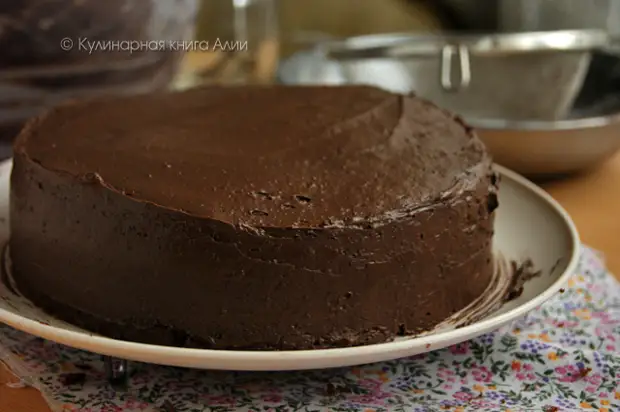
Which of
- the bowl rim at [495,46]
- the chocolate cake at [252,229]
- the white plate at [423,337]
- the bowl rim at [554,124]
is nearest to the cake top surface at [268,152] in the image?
the chocolate cake at [252,229]

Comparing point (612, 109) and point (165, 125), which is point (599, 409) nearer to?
point (165, 125)

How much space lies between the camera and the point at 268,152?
0.97 metres

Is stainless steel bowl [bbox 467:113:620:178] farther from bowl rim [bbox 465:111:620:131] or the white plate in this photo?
the white plate

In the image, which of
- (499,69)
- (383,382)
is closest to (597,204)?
(499,69)

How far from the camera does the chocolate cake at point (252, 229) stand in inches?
33.4

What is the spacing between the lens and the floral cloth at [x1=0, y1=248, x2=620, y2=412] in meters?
0.85

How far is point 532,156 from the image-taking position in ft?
4.76

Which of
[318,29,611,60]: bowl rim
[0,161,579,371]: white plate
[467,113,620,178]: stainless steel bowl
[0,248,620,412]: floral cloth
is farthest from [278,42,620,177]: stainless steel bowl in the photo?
[0,248,620,412]: floral cloth

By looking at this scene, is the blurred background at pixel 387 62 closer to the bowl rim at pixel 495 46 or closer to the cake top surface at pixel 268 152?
the bowl rim at pixel 495 46

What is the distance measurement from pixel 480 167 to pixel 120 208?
0.45 meters

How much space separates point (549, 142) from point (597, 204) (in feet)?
0.58

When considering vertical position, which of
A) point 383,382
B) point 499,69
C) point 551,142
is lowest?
point 383,382

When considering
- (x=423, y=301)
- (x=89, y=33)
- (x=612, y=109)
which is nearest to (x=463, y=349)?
(x=423, y=301)

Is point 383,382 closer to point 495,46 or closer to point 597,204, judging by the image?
point 597,204
